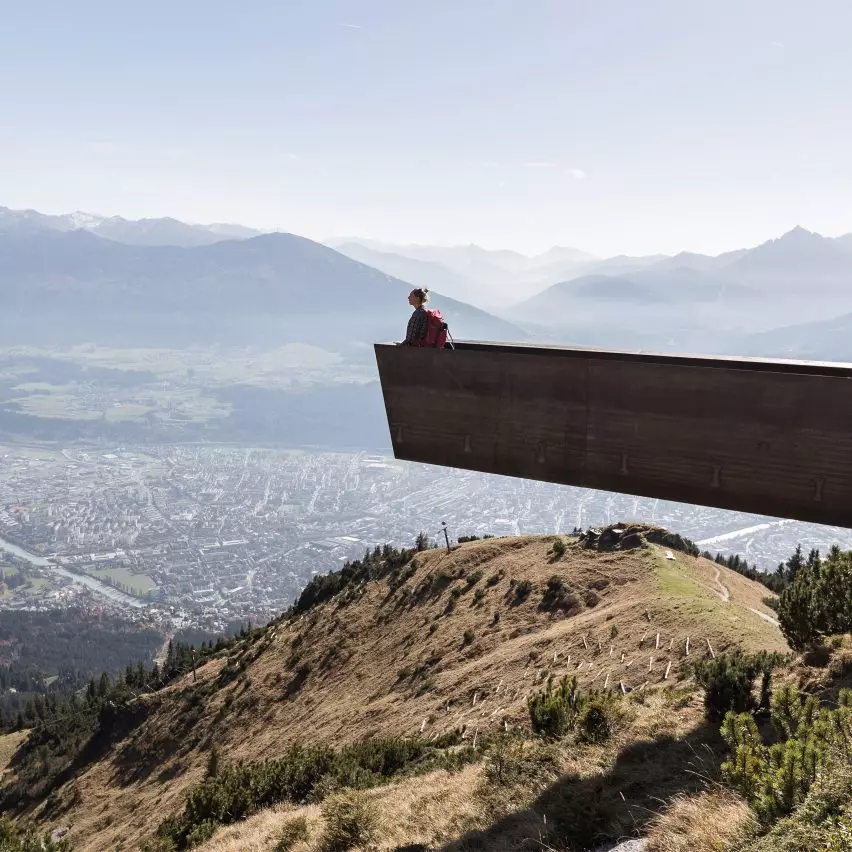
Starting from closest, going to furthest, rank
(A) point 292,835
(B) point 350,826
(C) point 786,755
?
(C) point 786,755
(B) point 350,826
(A) point 292,835

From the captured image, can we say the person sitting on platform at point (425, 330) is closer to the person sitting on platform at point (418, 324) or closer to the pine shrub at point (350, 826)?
the person sitting on platform at point (418, 324)

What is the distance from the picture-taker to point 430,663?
28750 millimetres

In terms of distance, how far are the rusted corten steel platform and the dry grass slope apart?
15.1ft

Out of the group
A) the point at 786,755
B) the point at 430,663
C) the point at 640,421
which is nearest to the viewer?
the point at 786,755

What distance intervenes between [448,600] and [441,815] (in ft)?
94.1

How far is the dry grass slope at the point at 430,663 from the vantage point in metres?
17.0

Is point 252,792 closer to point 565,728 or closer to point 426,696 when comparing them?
point 565,728

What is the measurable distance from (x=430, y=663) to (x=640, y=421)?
23.4 m

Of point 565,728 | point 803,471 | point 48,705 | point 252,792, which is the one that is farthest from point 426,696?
point 48,705

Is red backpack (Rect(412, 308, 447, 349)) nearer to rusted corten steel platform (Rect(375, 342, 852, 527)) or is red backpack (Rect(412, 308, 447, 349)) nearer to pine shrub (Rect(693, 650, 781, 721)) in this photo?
rusted corten steel platform (Rect(375, 342, 852, 527))

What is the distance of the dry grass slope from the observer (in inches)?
671

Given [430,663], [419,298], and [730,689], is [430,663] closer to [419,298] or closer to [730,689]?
[730,689]

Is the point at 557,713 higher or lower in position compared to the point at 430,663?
higher

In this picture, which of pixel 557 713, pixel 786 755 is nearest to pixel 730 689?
pixel 557 713
